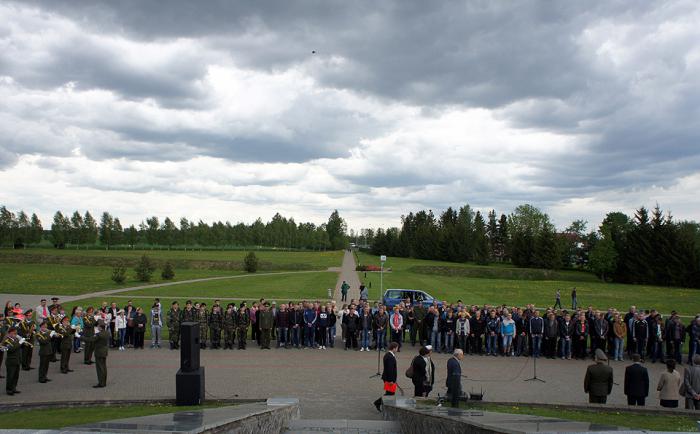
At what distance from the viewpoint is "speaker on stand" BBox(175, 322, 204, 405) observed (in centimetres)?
1176

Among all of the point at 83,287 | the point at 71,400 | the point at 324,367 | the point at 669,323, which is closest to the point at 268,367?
the point at 324,367

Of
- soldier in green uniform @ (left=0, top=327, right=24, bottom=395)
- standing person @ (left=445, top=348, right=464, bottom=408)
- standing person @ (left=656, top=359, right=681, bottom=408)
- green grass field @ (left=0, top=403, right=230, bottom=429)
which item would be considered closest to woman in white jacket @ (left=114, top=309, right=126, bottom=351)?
soldier in green uniform @ (left=0, top=327, right=24, bottom=395)

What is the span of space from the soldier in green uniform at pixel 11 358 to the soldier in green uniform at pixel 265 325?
905cm

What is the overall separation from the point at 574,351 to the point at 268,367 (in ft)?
40.2

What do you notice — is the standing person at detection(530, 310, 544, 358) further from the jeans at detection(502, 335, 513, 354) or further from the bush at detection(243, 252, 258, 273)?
the bush at detection(243, 252, 258, 273)

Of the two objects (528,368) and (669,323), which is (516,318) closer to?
(528,368)

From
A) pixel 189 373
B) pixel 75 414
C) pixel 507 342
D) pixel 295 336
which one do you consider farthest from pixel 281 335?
pixel 75 414

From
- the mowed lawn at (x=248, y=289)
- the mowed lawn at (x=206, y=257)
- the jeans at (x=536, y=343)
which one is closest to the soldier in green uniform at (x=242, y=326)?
the jeans at (x=536, y=343)

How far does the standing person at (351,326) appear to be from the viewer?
20.7m

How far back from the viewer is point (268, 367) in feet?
56.2

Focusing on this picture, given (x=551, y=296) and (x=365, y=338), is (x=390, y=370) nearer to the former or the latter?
(x=365, y=338)

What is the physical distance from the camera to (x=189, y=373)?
11883 mm

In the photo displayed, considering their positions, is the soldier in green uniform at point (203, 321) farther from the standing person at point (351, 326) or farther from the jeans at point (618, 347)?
the jeans at point (618, 347)

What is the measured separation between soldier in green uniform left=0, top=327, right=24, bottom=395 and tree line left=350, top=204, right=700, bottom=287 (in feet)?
238
